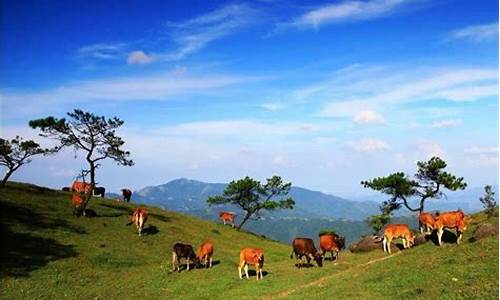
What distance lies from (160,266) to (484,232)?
89.3ft

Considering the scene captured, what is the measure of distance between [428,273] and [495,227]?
364 inches

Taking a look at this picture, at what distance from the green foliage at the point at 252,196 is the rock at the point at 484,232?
49.2m

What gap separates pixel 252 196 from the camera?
84312 millimetres

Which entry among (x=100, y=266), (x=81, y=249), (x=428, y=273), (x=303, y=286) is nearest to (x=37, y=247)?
(x=81, y=249)

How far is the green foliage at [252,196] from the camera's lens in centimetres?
8231

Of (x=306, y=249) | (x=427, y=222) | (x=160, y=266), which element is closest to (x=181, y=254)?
(x=160, y=266)

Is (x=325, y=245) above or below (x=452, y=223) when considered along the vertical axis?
below

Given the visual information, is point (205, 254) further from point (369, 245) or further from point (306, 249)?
point (369, 245)

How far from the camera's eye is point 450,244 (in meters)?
34.2

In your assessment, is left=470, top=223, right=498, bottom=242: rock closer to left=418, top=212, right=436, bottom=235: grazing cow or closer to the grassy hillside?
the grassy hillside

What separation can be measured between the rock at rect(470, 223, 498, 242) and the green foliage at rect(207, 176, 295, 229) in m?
49.2

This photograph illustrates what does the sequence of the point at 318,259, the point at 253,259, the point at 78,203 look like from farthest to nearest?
1. the point at 78,203
2. the point at 318,259
3. the point at 253,259

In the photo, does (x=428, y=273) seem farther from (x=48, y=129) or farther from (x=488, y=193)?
(x=48, y=129)

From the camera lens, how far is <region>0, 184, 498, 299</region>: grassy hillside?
26.3 metres
